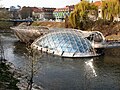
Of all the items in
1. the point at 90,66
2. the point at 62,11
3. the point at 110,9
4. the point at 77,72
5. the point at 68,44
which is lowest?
the point at 90,66

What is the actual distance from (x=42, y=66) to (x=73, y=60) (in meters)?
6.53

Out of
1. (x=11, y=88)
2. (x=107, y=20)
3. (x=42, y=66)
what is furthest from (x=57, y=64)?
(x=107, y=20)

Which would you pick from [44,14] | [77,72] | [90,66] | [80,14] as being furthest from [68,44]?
[44,14]

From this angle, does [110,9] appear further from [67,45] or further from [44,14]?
[44,14]

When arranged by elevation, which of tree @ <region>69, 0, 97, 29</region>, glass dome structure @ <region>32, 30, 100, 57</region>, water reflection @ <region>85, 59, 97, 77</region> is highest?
tree @ <region>69, 0, 97, 29</region>

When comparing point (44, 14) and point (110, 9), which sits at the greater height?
point (110, 9)

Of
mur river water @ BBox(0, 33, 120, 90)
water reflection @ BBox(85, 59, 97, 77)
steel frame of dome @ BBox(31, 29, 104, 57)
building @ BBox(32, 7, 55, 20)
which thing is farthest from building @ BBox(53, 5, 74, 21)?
water reflection @ BBox(85, 59, 97, 77)

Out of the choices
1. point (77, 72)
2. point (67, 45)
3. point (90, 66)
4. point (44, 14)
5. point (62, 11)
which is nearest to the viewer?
point (77, 72)

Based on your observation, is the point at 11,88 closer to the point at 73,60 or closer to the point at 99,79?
the point at 99,79

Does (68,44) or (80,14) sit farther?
(80,14)

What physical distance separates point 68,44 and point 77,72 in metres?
12.7

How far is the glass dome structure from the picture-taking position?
4712 centimetres

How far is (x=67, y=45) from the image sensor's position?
4812cm

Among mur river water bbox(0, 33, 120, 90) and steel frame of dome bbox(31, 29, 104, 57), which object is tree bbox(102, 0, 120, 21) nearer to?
steel frame of dome bbox(31, 29, 104, 57)
